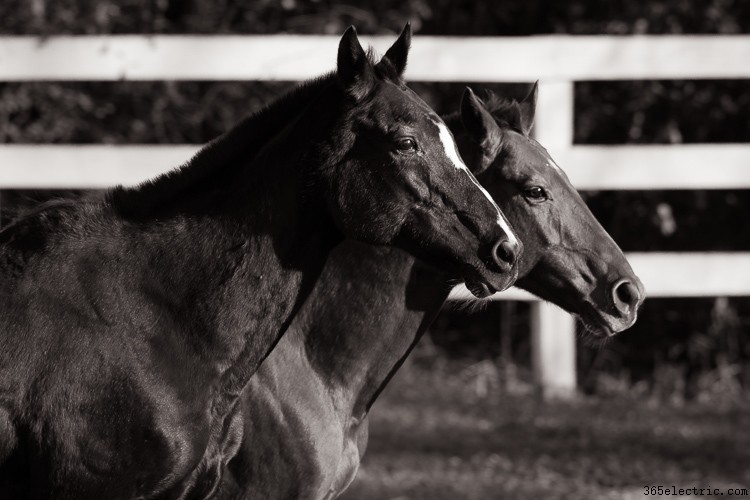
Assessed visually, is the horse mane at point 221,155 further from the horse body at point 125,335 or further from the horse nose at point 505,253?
the horse nose at point 505,253

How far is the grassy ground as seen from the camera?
5746 millimetres

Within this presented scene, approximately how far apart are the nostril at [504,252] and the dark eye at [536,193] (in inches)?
32.8

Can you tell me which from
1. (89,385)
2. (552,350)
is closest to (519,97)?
(552,350)

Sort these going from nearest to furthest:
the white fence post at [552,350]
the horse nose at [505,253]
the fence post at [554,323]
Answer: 1. the horse nose at [505,253]
2. the fence post at [554,323]
3. the white fence post at [552,350]

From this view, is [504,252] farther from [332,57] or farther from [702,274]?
[702,274]

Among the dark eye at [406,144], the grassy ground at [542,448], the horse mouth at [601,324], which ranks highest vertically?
the dark eye at [406,144]

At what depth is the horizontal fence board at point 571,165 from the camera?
20.9 feet

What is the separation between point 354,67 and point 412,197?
411mm

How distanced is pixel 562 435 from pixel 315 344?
2584 mm

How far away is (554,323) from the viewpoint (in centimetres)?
684

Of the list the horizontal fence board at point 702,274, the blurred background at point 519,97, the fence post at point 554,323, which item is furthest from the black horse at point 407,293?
the blurred background at point 519,97

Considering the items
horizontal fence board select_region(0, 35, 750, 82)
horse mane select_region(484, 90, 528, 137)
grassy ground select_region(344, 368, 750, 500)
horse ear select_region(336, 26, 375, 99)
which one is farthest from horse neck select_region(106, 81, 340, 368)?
horizontal fence board select_region(0, 35, 750, 82)

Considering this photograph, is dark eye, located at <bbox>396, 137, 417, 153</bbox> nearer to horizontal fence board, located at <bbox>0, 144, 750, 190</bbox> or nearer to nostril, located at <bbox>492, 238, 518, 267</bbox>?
nostril, located at <bbox>492, 238, 518, 267</bbox>

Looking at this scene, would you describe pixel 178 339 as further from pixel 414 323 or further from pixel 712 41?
pixel 712 41
